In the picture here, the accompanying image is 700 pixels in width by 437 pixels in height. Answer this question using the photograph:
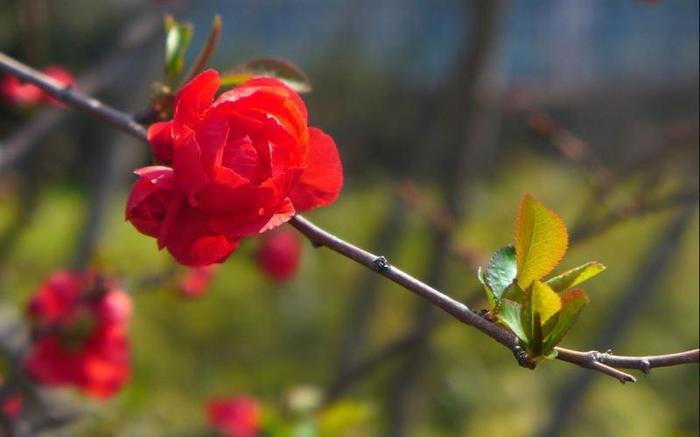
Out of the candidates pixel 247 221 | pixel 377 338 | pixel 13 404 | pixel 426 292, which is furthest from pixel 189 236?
pixel 377 338

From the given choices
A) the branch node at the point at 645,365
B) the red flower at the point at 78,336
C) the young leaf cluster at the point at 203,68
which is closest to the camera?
the branch node at the point at 645,365

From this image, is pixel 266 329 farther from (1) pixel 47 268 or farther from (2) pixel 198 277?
(2) pixel 198 277

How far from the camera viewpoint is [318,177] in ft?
2.12

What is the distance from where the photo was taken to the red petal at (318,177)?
0.64 m

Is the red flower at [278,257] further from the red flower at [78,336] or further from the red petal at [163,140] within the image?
the red petal at [163,140]

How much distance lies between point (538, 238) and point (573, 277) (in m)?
0.03

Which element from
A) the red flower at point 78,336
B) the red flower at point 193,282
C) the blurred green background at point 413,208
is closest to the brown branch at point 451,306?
the blurred green background at point 413,208

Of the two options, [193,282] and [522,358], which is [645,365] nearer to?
[522,358]

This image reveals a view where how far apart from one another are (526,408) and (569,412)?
1913 millimetres

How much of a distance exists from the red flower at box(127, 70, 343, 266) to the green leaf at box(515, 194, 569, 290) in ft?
0.43

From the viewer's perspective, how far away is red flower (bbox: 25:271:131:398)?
1.40 metres

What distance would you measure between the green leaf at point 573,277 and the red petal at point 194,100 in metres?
0.23

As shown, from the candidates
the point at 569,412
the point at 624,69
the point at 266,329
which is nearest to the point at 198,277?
the point at 569,412

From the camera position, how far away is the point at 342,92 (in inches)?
170
